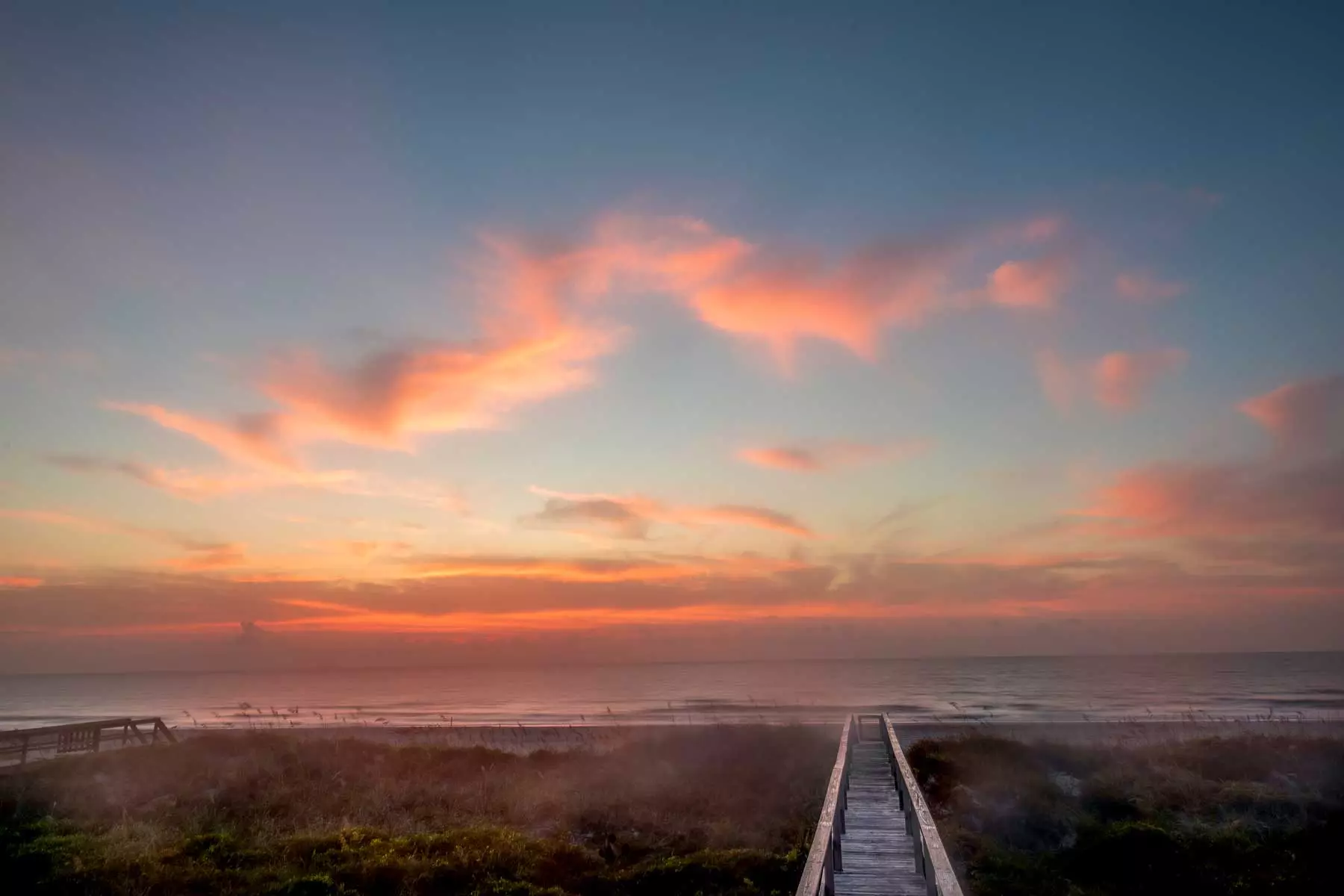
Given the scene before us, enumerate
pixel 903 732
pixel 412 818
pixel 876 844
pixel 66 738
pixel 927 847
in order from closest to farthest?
pixel 927 847, pixel 876 844, pixel 412 818, pixel 66 738, pixel 903 732

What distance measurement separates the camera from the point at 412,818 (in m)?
20.2

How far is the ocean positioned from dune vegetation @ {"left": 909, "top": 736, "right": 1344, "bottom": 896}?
26.8m

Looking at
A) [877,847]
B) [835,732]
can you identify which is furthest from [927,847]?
[835,732]

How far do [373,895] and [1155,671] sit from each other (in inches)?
7011

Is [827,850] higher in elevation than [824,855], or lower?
lower

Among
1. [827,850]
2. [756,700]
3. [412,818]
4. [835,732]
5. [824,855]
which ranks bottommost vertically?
[756,700]

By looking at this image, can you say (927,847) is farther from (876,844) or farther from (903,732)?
(903,732)

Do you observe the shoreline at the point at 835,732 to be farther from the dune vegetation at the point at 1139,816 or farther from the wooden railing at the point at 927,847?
the wooden railing at the point at 927,847

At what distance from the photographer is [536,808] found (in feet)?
69.1

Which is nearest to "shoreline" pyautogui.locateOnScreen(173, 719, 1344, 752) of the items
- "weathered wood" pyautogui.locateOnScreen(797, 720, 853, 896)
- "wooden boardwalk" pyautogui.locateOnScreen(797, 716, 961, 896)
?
"wooden boardwalk" pyautogui.locateOnScreen(797, 716, 961, 896)

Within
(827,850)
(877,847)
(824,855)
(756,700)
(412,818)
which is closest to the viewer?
(824,855)

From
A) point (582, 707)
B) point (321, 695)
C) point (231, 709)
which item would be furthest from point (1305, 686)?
point (321, 695)

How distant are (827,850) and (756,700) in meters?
93.3

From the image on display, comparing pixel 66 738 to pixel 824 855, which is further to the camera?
pixel 66 738
